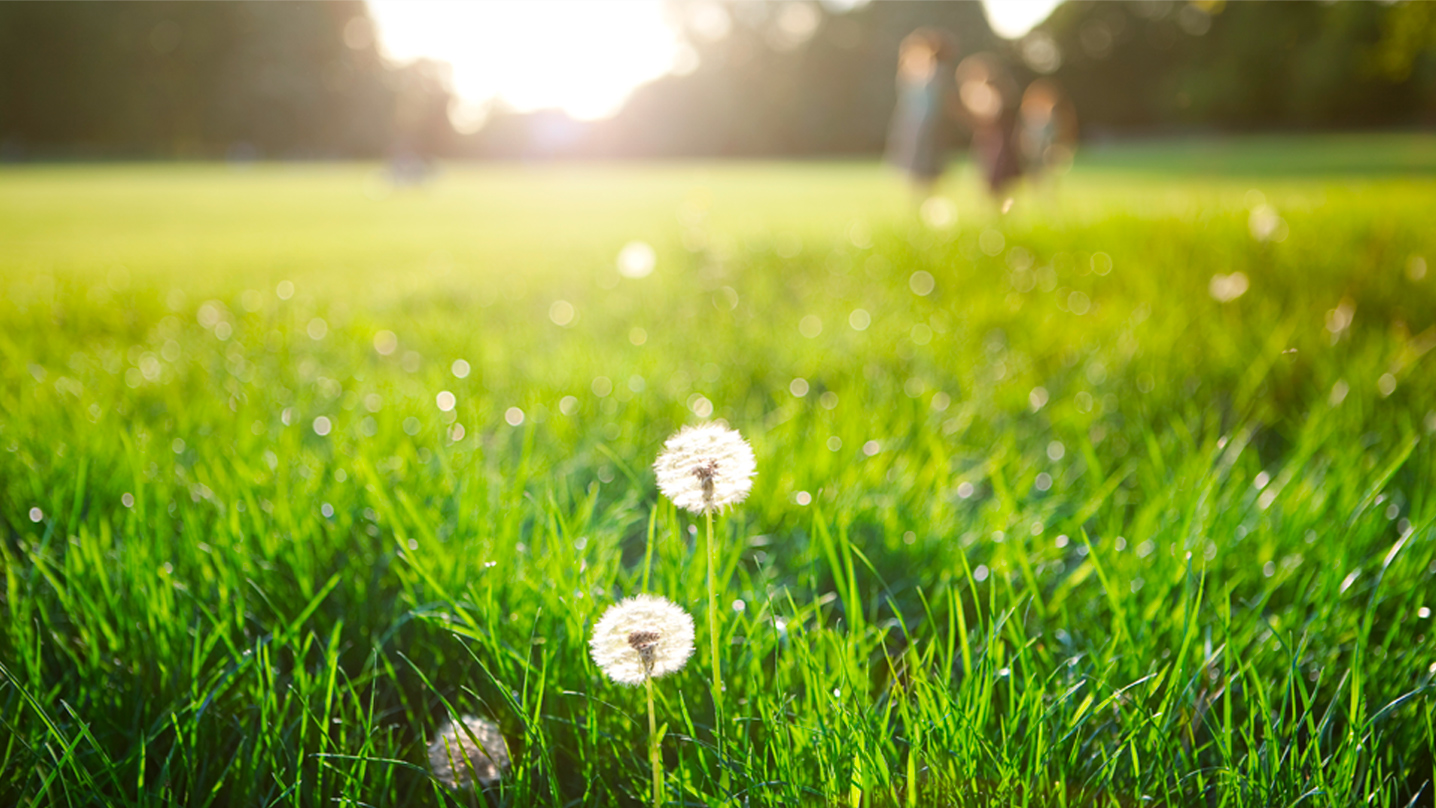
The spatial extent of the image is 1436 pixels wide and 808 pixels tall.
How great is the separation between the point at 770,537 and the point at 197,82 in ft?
200

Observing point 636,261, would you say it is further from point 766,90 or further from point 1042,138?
point 766,90

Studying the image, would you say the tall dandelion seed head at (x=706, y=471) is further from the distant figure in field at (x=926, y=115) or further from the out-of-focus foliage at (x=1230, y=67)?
the out-of-focus foliage at (x=1230, y=67)

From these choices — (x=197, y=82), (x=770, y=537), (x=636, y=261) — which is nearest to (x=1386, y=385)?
(x=770, y=537)

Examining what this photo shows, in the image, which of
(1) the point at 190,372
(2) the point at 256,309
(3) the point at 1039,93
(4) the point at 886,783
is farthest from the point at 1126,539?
(3) the point at 1039,93

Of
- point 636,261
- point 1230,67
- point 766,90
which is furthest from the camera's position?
point 766,90

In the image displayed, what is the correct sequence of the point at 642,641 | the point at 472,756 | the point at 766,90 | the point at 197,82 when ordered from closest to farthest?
the point at 642,641 → the point at 472,756 → the point at 197,82 → the point at 766,90

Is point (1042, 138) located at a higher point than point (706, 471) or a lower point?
higher

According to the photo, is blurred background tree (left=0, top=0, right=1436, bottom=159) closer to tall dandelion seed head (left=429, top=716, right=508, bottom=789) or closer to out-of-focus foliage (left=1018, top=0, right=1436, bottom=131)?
out-of-focus foliage (left=1018, top=0, right=1436, bottom=131)

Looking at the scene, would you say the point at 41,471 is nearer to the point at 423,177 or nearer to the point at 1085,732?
the point at 1085,732

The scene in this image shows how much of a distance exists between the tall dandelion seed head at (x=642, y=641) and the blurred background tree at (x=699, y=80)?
4189cm

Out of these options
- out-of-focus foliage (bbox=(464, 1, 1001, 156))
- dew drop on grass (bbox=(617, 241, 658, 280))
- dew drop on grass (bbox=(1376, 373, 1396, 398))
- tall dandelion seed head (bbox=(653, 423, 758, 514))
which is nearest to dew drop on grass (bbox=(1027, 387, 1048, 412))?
dew drop on grass (bbox=(1376, 373, 1396, 398))

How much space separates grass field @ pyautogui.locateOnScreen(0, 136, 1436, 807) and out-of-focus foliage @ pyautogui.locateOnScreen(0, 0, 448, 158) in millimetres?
49912

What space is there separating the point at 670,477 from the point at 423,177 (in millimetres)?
30648

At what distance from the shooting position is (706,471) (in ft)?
2.66
